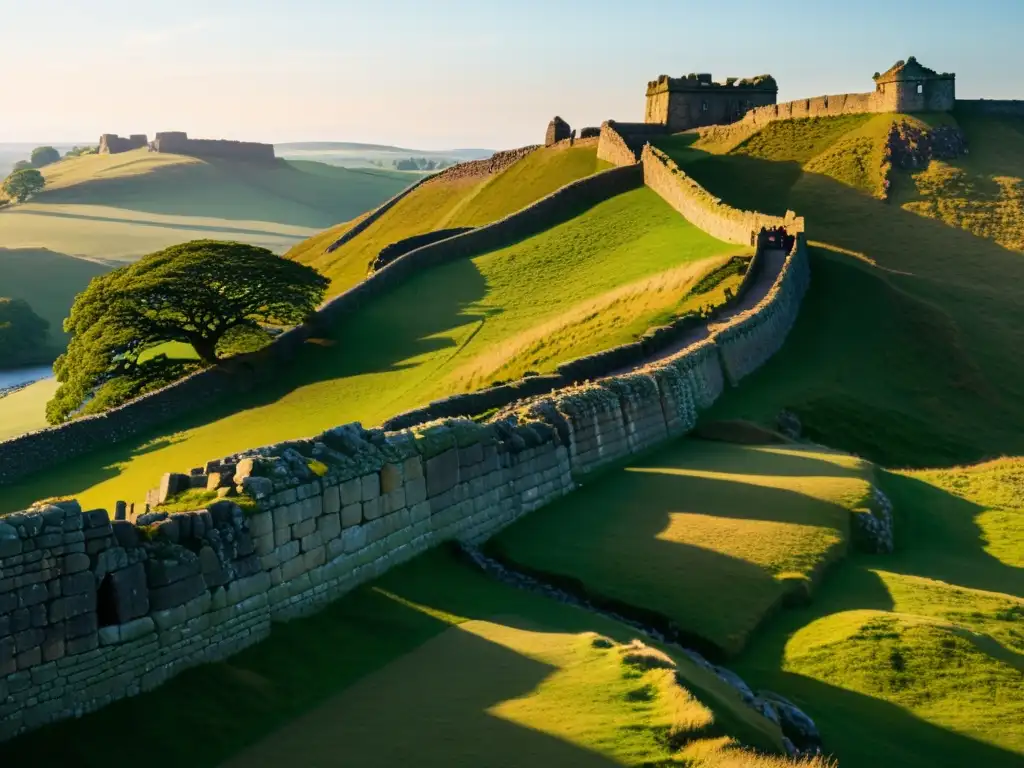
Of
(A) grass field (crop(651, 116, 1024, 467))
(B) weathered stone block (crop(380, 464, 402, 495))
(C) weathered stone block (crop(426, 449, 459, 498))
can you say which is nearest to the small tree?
(A) grass field (crop(651, 116, 1024, 467))

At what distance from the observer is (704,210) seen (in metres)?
49.6

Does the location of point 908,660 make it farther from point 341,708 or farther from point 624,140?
point 624,140

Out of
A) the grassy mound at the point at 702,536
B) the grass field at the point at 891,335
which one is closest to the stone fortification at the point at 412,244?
the grass field at the point at 891,335

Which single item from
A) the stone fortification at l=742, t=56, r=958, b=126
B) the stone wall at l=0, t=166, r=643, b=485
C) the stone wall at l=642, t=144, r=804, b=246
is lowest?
the stone wall at l=0, t=166, r=643, b=485

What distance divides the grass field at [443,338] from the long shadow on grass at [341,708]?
18.2 metres

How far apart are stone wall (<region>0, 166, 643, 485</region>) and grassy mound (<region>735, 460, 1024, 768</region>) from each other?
2551cm

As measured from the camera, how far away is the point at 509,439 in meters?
16.3

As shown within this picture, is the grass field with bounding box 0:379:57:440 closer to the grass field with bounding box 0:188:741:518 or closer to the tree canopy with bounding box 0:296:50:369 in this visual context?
the grass field with bounding box 0:188:741:518

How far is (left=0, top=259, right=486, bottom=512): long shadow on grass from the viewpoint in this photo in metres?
32.1

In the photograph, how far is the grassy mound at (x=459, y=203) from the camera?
237 ft

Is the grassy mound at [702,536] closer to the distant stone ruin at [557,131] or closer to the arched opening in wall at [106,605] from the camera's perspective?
the arched opening in wall at [106,605]

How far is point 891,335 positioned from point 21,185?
189296 mm

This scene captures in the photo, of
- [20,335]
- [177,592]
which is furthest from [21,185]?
[177,592]

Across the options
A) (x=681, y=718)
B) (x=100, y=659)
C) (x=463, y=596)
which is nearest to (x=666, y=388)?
(x=463, y=596)
